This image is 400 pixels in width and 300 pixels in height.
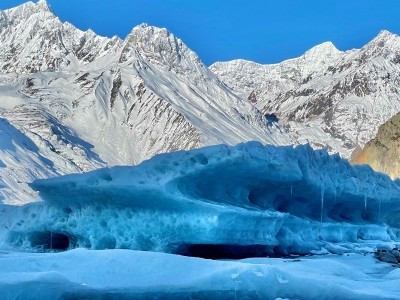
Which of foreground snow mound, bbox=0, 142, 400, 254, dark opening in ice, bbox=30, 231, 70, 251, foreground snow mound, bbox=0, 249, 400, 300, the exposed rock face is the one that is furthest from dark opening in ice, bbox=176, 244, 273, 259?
the exposed rock face

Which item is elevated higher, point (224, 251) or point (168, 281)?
point (224, 251)

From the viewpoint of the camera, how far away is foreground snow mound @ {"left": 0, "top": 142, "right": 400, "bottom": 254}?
1864 cm

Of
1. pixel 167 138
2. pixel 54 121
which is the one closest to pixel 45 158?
pixel 54 121

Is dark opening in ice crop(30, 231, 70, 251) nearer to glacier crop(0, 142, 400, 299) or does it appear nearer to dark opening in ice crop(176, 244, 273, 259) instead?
glacier crop(0, 142, 400, 299)

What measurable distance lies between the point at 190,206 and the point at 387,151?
43689mm

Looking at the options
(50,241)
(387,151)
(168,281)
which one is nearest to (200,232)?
(50,241)

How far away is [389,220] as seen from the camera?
118 ft

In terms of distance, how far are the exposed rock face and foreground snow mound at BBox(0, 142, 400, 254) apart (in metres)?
35.5

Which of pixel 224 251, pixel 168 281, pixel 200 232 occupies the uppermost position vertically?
pixel 200 232

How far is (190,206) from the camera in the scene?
18.9 m

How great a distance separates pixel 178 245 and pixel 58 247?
15.3ft

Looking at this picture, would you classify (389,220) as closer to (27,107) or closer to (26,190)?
(26,190)

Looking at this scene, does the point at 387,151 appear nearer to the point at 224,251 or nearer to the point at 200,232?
the point at 224,251

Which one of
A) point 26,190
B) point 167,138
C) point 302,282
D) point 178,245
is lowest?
point 302,282
